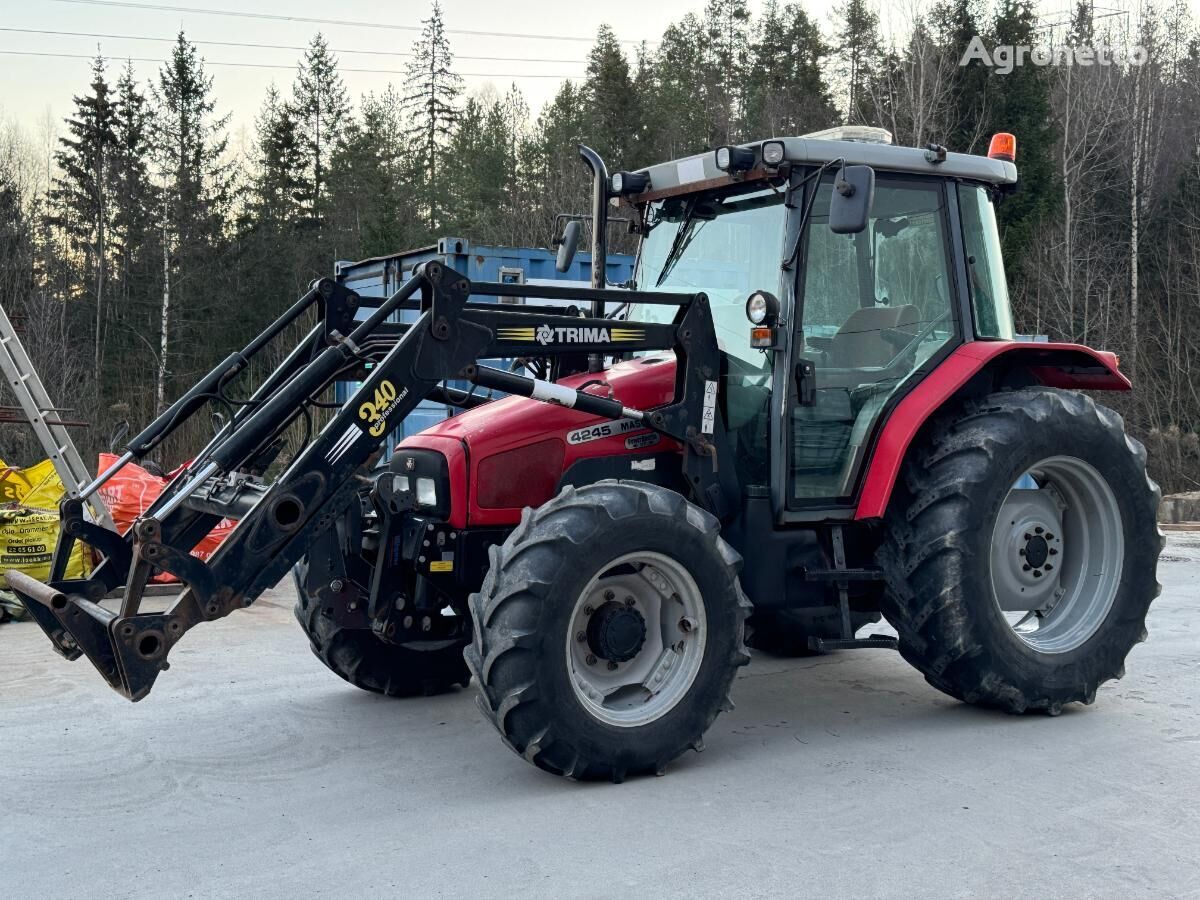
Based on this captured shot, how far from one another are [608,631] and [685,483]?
0.89m

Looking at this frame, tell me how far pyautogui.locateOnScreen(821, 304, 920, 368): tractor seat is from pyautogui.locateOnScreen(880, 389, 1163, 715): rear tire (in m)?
0.45

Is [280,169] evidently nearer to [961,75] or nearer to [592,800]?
[961,75]

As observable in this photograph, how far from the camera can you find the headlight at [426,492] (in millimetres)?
4926

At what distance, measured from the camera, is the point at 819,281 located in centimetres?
525

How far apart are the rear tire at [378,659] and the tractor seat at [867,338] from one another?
2.17 metres

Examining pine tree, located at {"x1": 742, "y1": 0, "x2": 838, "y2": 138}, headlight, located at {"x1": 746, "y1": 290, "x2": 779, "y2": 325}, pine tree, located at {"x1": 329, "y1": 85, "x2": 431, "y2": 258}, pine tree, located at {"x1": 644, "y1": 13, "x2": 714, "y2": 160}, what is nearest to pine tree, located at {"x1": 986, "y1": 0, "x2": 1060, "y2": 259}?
pine tree, located at {"x1": 742, "y1": 0, "x2": 838, "y2": 138}

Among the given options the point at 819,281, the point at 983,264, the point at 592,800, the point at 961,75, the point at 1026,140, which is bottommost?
the point at 592,800

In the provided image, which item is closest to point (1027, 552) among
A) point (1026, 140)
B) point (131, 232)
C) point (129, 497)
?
point (129, 497)

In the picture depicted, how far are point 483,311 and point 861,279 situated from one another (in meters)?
1.81

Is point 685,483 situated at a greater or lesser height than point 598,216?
lesser

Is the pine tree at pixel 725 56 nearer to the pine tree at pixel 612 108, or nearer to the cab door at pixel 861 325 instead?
the pine tree at pixel 612 108

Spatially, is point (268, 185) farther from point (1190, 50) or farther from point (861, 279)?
point (861, 279)

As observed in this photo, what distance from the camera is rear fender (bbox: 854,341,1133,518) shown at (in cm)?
518

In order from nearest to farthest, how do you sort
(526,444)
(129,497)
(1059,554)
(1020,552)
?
(526,444) < (1020,552) < (1059,554) < (129,497)
